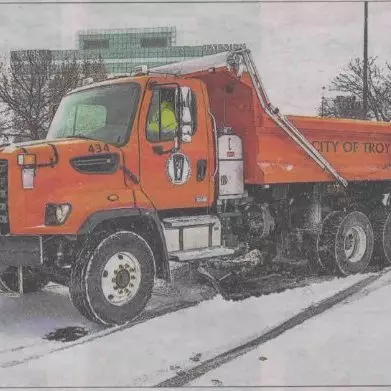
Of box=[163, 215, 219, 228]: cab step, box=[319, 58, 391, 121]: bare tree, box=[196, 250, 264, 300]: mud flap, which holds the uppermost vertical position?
box=[319, 58, 391, 121]: bare tree

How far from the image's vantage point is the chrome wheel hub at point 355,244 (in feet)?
29.1

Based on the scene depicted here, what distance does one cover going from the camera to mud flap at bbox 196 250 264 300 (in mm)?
7801

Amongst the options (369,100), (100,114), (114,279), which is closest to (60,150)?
(100,114)

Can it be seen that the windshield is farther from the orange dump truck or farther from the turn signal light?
the turn signal light

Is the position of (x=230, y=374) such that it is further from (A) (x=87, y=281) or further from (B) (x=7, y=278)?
(B) (x=7, y=278)

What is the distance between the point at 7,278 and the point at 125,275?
180cm

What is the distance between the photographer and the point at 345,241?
28.8 ft

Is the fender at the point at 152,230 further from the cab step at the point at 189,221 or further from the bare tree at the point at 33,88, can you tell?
the bare tree at the point at 33,88

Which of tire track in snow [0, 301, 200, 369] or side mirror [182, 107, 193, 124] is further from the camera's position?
side mirror [182, 107, 193, 124]

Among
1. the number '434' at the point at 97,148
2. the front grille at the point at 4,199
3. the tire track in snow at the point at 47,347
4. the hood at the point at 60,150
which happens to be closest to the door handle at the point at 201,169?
the hood at the point at 60,150

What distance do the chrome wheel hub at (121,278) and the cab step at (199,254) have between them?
67cm

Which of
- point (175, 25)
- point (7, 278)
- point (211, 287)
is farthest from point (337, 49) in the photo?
point (7, 278)

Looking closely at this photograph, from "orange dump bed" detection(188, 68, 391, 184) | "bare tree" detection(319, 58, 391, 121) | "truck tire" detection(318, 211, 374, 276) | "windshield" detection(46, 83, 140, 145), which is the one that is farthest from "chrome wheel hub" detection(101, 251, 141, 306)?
"bare tree" detection(319, 58, 391, 121)

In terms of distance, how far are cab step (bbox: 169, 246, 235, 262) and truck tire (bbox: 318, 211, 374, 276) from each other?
171 cm
